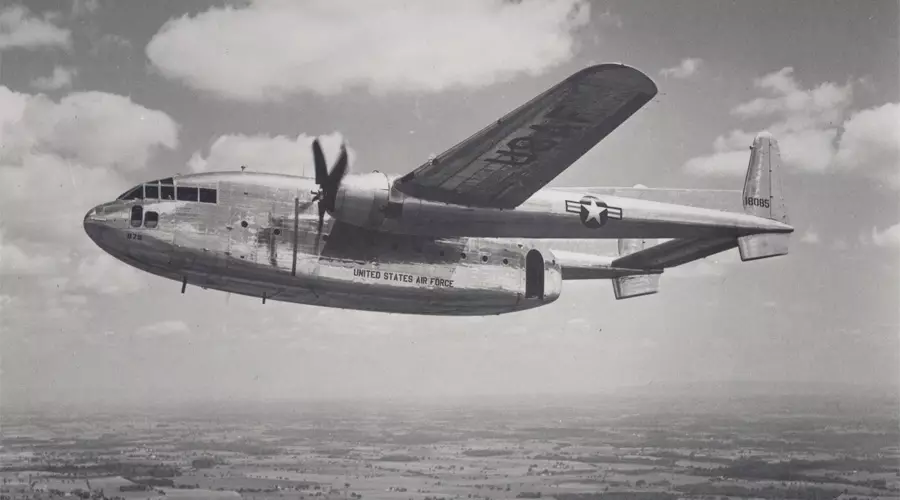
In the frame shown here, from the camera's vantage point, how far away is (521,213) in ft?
39.7

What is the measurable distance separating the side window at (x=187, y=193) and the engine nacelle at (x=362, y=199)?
2498 mm

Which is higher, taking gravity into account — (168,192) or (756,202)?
(756,202)

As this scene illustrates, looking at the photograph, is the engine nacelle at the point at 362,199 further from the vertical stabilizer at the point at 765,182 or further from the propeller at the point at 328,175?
the vertical stabilizer at the point at 765,182

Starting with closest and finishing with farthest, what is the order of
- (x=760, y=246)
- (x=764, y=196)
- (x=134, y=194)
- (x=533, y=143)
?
(x=533, y=143), (x=134, y=194), (x=760, y=246), (x=764, y=196)

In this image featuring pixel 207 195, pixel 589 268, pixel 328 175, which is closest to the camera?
pixel 328 175

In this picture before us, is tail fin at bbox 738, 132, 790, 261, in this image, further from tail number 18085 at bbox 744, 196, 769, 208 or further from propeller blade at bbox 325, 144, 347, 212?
propeller blade at bbox 325, 144, 347, 212

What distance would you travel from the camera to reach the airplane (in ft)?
34.8

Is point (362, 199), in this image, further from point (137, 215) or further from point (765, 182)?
point (765, 182)

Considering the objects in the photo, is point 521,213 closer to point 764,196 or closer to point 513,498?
point 764,196

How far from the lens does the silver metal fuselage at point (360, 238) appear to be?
1125 centimetres

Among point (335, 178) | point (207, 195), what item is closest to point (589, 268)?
point (335, 178)

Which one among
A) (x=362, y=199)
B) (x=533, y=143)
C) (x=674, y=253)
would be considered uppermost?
(x=533, y=143)

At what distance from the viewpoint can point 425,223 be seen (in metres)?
11.8

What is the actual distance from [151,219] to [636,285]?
10840mm
